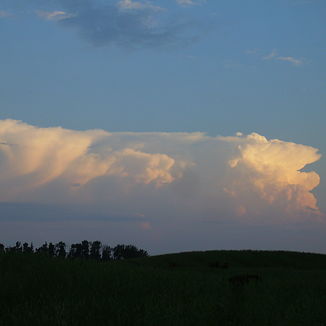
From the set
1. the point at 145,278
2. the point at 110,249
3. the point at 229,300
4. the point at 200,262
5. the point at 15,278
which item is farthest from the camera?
the point at 110,249

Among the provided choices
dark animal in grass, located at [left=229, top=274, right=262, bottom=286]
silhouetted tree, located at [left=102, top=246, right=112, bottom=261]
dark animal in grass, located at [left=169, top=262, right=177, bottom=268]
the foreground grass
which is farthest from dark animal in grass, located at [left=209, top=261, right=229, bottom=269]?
silhouetted tree, located at [left=102, top=246, right=112, bottom=261]

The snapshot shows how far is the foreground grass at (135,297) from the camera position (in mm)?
12320

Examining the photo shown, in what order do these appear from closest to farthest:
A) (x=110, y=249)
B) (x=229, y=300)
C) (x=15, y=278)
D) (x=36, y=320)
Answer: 1. (x=36, y=320)
2. (x=229, y=300)
3. (x=15, y=278)
4. (x=110, y=249)

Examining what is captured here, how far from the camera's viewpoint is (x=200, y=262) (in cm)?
3284

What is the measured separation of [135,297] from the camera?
49.0ft

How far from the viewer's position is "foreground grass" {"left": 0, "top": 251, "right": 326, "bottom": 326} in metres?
12.3

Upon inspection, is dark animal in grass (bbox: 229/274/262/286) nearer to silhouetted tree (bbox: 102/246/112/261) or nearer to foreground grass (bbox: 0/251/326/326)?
foreground grass (bbox: 0/251/326/326)

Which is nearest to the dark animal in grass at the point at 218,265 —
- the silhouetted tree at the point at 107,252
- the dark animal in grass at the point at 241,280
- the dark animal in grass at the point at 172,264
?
the dark animal in grass at the point at 172,264

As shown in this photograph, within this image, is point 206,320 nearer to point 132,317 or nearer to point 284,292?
point 132,317

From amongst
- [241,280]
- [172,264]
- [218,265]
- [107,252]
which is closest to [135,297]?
[241,280]

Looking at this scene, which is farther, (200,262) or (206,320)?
(200,262)

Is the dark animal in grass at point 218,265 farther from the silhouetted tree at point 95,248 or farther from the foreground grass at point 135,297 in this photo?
the silhouetted tree at point 95,248

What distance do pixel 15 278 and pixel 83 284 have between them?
238 centimetres

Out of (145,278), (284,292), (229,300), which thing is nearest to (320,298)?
(284,292)
